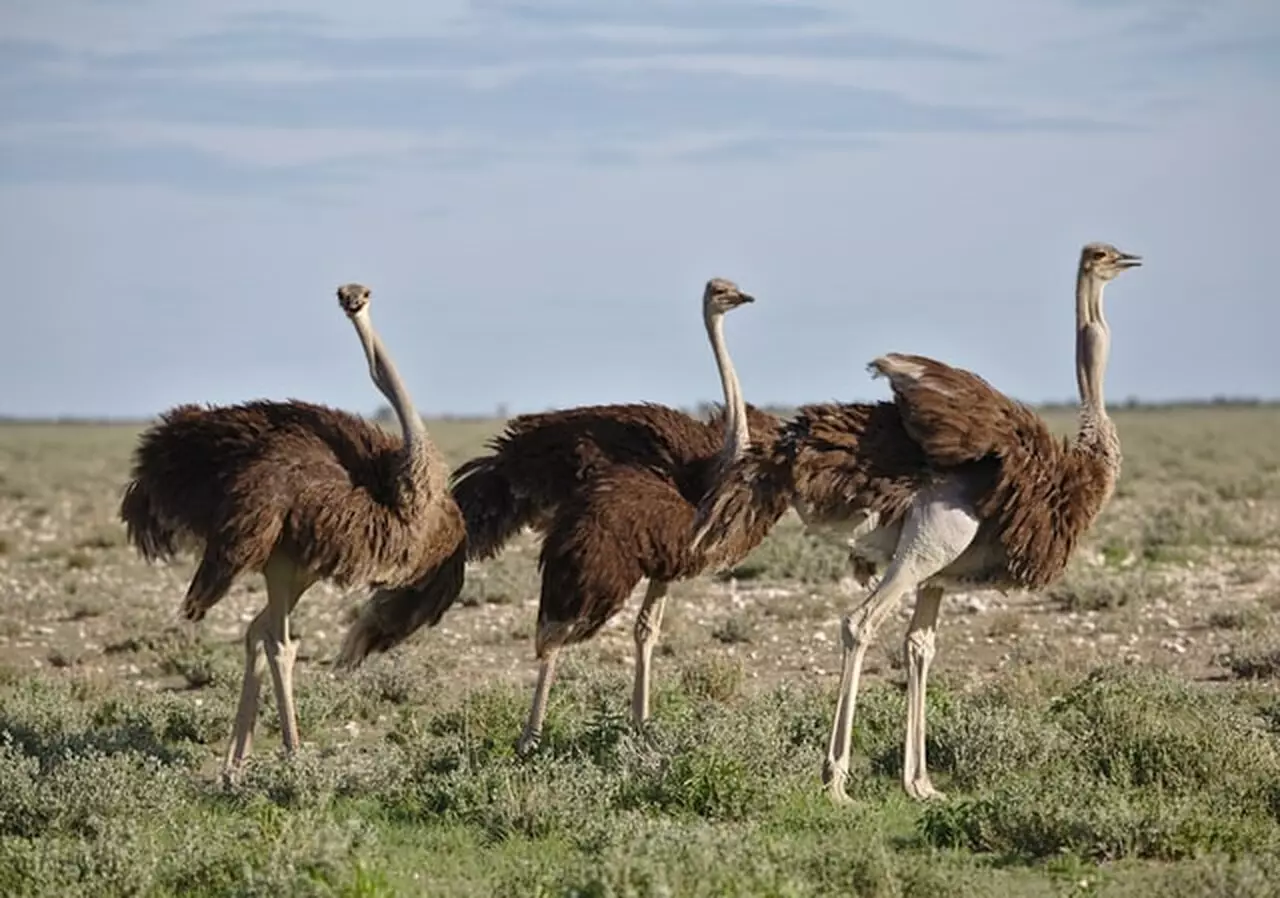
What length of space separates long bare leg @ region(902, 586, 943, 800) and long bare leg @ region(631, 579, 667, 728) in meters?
1.35

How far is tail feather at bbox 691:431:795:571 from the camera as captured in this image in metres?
9.48

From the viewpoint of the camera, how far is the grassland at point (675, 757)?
7449 millimetres

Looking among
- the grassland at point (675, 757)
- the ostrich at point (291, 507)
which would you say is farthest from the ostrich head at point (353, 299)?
the grassland at point (675, 757)

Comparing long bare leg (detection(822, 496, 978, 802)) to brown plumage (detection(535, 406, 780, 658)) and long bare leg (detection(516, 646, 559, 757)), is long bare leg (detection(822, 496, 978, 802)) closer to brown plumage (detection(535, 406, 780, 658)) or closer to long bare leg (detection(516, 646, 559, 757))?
brown plumage (detection(535, 406, 780, 658))

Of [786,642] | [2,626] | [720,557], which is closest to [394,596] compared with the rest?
[720,557]

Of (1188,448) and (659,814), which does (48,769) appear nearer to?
(659,814)

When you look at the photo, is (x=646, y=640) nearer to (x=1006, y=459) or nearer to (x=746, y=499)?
(x=746, y=499)

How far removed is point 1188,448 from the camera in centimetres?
4956

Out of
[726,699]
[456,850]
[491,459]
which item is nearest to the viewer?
[456,850]

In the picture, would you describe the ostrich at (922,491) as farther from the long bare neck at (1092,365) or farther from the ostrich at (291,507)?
the ostrich at (291,507)

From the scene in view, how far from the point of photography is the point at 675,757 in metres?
8.95

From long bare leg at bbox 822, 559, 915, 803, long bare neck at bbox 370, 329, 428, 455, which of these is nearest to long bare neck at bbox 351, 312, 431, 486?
long bare neck at bbox 370, 329, 428, 455

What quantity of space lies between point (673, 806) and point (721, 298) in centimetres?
316

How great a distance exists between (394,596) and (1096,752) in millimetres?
3357
